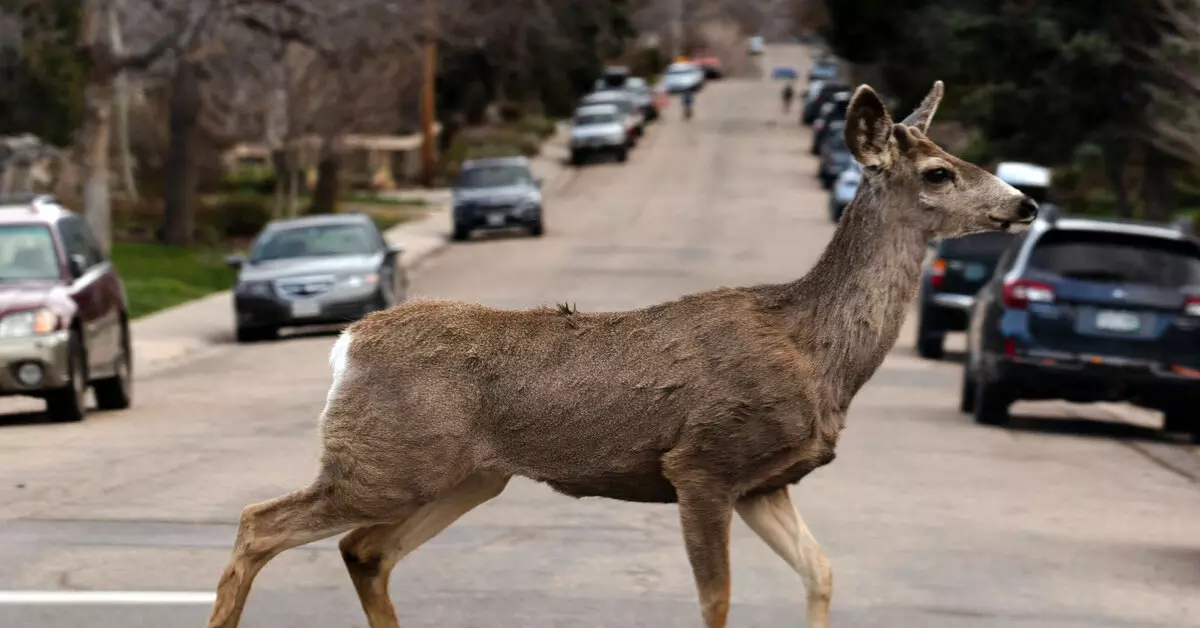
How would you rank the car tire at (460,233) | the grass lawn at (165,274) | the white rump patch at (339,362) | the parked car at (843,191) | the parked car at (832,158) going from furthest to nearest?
1. the parked car at (832,158)
2. the parked car at (843,191)
3. the car tire at (460,233)
4. the grass lawn at (165,274)
5. the white rump patch at (339,362)

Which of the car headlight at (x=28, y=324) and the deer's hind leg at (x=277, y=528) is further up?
the deer's hind leg at (x=277, y=528)

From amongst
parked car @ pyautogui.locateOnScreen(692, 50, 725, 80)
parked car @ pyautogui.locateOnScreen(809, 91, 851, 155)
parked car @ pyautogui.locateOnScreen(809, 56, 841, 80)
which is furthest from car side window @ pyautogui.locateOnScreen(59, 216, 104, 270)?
parked car @ pyautogui.locateOnScreen(692, 50, 725, 80)

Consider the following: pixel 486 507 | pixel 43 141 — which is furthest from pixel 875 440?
pixel 43 141

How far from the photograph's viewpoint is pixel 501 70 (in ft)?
294

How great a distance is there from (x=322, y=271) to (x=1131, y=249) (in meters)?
13.2

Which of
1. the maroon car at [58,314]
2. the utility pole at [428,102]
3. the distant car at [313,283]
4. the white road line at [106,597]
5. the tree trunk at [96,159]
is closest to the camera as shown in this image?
the white road line at [106,597]

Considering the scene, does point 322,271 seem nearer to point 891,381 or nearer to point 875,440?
point 891,381

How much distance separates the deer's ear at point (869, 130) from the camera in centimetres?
768

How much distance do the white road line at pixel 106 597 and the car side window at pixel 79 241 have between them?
30.5 ft

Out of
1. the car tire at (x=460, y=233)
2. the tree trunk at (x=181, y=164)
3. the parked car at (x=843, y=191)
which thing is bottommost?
the car tire at (x=460, y=233)

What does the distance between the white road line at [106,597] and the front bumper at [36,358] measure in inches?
309

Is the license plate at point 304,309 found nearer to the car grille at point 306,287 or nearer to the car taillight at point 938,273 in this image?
the car grille at point 306,287

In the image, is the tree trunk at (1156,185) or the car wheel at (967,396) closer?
the car wheel at (967,396)

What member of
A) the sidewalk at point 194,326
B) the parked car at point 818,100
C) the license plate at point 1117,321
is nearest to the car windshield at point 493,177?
the sidewalk at point 194,326
